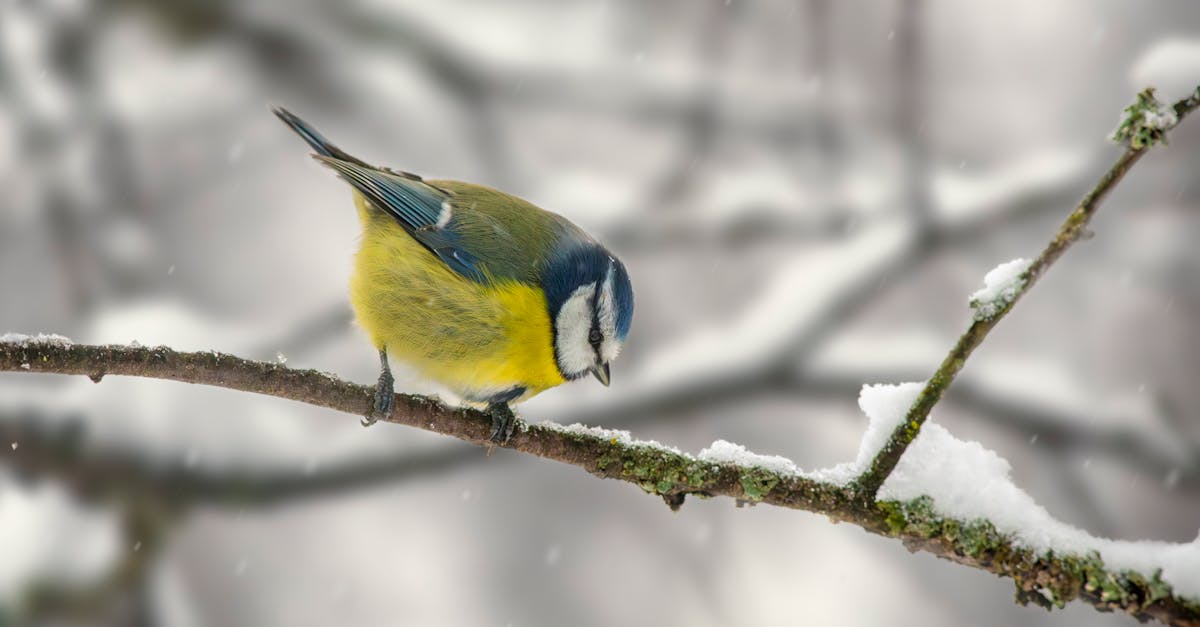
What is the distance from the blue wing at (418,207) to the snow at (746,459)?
1117 millimetres

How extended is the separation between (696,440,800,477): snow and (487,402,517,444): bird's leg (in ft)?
1.55

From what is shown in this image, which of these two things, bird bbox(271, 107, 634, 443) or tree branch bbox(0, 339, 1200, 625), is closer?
tree branch bbox(0, 339, 1200, 625)

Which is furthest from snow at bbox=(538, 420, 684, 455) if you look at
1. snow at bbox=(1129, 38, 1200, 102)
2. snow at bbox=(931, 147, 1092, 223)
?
snow at bbox=(931, 147, 1092, 223)

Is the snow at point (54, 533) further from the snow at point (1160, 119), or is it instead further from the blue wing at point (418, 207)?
the snow at point (1160, 119)

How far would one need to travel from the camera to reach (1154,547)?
163 cm

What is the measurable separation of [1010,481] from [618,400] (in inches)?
95.2

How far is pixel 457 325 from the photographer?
279 cm

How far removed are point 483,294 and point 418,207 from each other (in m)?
0.49

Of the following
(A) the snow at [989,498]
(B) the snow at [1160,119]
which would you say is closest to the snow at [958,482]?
(A) the snow at [989,498]

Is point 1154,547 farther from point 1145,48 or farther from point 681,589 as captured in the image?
point 1145,48

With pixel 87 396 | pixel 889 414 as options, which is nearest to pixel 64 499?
pixel 87 396

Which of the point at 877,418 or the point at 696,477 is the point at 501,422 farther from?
the point at 877,418

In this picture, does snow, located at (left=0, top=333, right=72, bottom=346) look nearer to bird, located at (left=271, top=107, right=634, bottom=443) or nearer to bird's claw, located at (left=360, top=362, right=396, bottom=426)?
bird's claw, located at (left=360, top=362, right=396, bottom=426)

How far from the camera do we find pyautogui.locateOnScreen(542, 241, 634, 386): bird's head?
2.81 m
